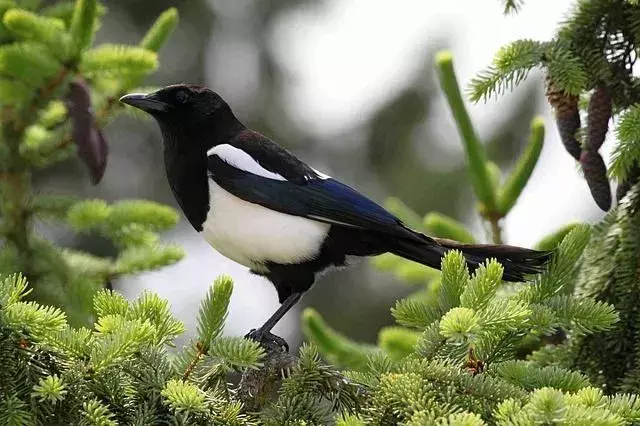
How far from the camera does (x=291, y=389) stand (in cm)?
162

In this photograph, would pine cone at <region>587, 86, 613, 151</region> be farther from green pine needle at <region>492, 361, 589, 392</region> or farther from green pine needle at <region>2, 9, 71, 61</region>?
green pine needle at <region>2, 9, 71, 61</region>

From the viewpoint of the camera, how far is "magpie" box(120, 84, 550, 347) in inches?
101

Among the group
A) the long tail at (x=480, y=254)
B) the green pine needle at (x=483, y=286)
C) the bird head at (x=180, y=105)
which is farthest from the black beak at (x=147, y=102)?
the green pine needle at (x=483, y=286)

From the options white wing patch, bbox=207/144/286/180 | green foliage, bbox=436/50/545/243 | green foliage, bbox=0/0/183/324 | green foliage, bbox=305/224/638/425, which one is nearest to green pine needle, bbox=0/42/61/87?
green foliage, bbox=0/0/183/324

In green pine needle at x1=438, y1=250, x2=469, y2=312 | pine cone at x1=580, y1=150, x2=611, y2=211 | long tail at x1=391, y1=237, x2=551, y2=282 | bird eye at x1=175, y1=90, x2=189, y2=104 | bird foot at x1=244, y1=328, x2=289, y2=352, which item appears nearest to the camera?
green pine needle at x1=438, y1=250, x2=469, y2=312

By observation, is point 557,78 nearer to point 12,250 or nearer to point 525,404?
point 525,404

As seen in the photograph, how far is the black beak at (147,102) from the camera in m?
2.77

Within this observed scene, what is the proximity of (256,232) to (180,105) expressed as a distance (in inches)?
19.9

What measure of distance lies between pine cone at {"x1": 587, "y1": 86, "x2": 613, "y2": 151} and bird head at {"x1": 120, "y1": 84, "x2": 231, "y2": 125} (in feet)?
3.62

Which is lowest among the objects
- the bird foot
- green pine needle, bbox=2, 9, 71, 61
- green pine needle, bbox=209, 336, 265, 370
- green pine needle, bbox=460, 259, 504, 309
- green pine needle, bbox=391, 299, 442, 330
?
green pine needle, bbox=209, 336, 265, 370

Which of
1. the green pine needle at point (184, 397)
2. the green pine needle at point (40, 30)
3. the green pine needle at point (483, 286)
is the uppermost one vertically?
the green pine needle at point (40, 30)

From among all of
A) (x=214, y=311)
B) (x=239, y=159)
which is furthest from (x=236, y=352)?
(x=239, y=159)

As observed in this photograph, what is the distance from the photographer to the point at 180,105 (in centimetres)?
287

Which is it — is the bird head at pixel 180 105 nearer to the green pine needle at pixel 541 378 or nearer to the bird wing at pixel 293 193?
the bird wing at pixel 293 193
